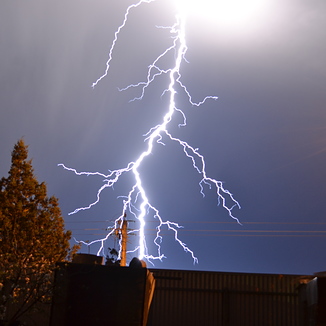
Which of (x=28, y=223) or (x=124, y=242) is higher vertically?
(x=124, y=242)

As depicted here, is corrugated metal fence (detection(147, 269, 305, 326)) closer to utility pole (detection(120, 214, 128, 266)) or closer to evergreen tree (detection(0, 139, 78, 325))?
utility pole (detection(120, 214, 128, 266))

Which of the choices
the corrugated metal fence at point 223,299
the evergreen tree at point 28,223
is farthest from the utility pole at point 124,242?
the evergreen tree at point 28,223

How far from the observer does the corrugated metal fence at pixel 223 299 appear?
17.7m

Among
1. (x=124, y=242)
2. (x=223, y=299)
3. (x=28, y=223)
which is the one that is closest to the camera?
(x=28, y=223)

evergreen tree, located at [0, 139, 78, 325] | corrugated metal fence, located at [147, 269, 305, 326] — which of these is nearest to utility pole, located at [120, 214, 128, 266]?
corrugated metal fence, located at [147, 269, 305, 326]

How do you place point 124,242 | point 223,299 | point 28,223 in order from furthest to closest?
point 124,242 < point 223,299 < point 28,223

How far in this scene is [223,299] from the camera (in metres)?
17.8

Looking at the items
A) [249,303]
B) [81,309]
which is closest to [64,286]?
[81,309]

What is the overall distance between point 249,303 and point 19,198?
835 cm

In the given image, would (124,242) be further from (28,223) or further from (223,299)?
(28,223)

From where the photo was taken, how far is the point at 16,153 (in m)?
15.9

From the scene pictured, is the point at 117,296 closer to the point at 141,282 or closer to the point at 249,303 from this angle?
the point at 141,282

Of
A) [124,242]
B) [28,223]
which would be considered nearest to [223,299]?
[124,242]

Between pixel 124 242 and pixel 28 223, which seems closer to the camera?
pixel 28 223
